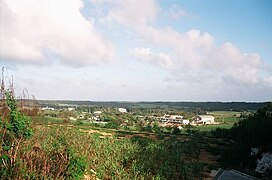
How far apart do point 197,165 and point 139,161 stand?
409 cm

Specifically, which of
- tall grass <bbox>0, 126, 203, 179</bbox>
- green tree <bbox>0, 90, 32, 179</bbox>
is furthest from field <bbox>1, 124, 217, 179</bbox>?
green tree <bbox>0, 90, 32, 179</bbox>

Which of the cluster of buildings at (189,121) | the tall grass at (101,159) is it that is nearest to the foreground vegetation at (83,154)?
the tall grass at (101,159)

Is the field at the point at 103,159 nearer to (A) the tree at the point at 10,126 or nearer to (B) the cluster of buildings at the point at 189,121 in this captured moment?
(A) the tree at the point at 10,126

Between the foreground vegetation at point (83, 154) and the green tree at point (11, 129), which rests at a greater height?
the green tree at point (11, 129)

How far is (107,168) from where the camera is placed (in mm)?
18156

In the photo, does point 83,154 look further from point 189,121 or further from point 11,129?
point 189,121

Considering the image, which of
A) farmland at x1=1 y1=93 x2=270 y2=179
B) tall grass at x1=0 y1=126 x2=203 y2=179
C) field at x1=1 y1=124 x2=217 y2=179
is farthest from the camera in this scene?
field at x1=1 y1=124 x2=217 y2=179

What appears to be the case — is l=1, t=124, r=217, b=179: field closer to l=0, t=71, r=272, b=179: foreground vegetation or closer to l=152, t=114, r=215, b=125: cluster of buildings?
l=0, t=71, r=272, b=179: foreground vegetation

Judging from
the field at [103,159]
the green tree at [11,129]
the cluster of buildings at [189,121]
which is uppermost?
the green tree at [11,129]

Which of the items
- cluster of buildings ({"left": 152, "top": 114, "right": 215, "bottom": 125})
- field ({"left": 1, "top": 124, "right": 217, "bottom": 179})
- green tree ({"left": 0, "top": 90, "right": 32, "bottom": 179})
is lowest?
cluster of buildings ({"left": 152, "top": 114, "right": 215, "bottom": 125})

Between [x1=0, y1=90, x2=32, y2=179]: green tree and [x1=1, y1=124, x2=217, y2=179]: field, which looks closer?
[x1=0, y1=90, x2=32, y2=179]: green tree

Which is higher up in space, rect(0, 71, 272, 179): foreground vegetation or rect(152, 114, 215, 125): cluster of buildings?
rect(0, 71, 272, 179): foreground vegetation

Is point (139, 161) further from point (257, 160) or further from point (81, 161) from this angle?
point (257, 160)

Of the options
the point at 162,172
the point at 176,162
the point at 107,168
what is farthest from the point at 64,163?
the point at 176,162
